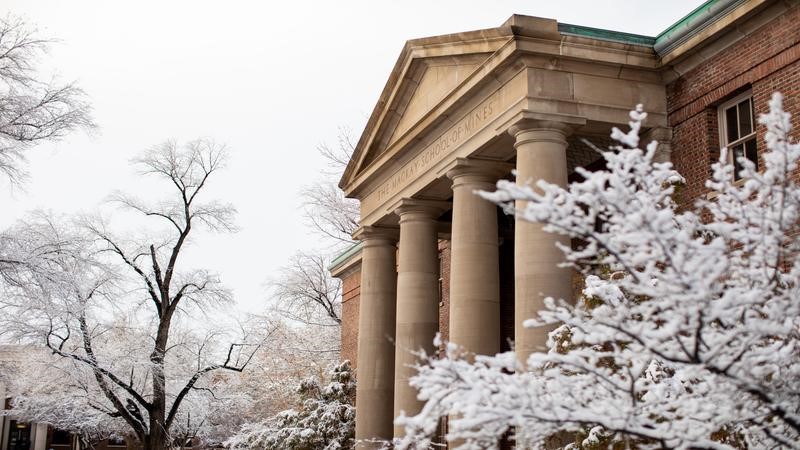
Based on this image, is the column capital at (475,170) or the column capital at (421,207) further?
the column capital at (421,207)

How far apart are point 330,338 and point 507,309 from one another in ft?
107

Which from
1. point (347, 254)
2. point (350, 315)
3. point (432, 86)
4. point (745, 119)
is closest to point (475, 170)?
point (432, 86)

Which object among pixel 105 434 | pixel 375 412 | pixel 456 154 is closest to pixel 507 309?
pixel 375 412

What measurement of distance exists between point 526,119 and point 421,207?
723 centimetres

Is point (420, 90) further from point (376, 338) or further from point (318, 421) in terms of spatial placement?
point (318, 421)

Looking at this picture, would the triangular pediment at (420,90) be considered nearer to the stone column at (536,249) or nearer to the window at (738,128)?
the stone column at (536,249)

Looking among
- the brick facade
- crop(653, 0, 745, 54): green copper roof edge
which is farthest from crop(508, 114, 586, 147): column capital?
crop(653, 0, 745, 54): green copper roof edge

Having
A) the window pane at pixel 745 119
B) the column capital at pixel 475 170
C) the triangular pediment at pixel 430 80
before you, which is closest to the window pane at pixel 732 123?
the window pane at pixel 745 119

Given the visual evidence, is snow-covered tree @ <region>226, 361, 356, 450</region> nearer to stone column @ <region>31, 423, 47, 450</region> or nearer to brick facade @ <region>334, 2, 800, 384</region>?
brick facade @ <region>334, 2, 800, 384</region>

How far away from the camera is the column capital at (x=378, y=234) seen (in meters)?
28.8

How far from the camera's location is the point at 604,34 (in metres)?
19.6

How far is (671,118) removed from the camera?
1964 centimetres

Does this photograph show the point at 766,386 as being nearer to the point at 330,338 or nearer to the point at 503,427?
the point at 503,427

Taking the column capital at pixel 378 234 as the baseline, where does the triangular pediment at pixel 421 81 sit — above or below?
above
